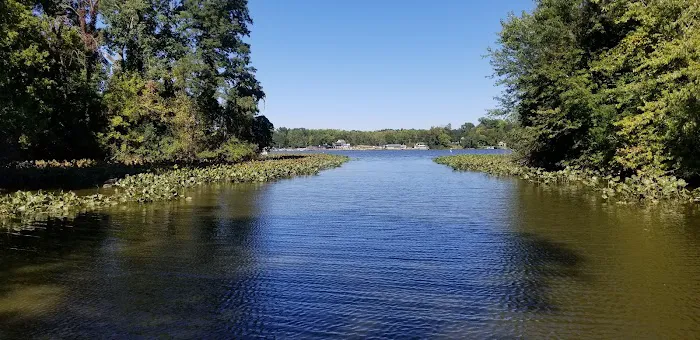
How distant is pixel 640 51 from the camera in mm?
21094

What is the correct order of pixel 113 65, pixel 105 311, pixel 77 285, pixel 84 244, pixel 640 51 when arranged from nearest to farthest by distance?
pixel 105 311 < pixel 77 285 < pixel 84 244 < pixel 640 51 < pixel 113 65

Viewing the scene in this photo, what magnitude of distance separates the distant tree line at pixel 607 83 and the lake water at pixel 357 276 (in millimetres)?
4622

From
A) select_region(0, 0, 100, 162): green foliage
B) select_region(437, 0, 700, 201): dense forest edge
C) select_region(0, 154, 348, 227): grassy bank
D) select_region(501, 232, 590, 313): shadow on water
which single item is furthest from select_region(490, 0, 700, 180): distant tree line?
select_region(0, 0, 100, 162): green foliage

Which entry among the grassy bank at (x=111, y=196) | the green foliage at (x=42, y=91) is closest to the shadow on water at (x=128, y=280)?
the grassy bank at (x=111, y=196)

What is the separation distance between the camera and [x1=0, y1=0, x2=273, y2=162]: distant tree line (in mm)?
25062

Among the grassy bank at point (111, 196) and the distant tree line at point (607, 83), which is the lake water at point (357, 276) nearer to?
the grassy bank at point (111, 196)

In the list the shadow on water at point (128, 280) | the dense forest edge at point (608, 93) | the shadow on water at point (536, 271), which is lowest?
the shadow on water at point (128, 280)

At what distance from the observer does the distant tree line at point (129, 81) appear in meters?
25.1

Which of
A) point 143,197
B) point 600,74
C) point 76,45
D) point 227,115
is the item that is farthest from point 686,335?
point 227,115

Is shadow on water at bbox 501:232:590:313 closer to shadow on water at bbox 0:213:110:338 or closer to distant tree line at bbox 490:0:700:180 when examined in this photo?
shadow on water at bbox 0:213:110:338

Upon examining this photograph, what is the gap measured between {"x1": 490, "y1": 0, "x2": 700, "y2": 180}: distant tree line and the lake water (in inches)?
182

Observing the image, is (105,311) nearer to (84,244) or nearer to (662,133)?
(84,244)

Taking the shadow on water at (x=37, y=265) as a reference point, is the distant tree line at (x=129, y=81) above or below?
above

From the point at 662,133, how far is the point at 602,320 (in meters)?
16.1
